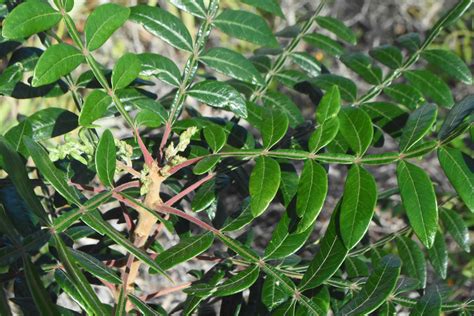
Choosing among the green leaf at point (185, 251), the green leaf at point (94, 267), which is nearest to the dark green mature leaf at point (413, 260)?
the green leaf at point (185, 251)

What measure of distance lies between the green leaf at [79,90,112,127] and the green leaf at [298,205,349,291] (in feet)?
1.31

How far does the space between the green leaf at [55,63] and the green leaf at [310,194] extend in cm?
41

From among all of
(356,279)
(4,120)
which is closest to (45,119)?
→ (356,279)

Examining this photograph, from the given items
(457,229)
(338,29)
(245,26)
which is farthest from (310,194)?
(338,29)

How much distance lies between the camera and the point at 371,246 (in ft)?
4.71

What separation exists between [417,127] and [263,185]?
0.26 meters

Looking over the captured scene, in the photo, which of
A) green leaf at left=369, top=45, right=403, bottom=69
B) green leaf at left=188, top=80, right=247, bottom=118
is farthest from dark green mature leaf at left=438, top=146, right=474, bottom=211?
green leaf at left=369, top=45, right=403, bottom=69

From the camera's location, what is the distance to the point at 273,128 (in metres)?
1.18

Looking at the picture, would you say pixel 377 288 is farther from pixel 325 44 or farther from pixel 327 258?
pixel 325 44

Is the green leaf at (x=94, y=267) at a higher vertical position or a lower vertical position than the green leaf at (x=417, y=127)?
lower

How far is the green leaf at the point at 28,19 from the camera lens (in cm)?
112

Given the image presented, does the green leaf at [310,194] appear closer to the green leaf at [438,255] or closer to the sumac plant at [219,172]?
the sumac plant at [219,172]

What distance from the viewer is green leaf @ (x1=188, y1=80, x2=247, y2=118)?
130 cm

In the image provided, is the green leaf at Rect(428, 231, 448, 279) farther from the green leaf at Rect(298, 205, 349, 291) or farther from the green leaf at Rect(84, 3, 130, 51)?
the green leaf at Rect(84, 3, 130, 51)
